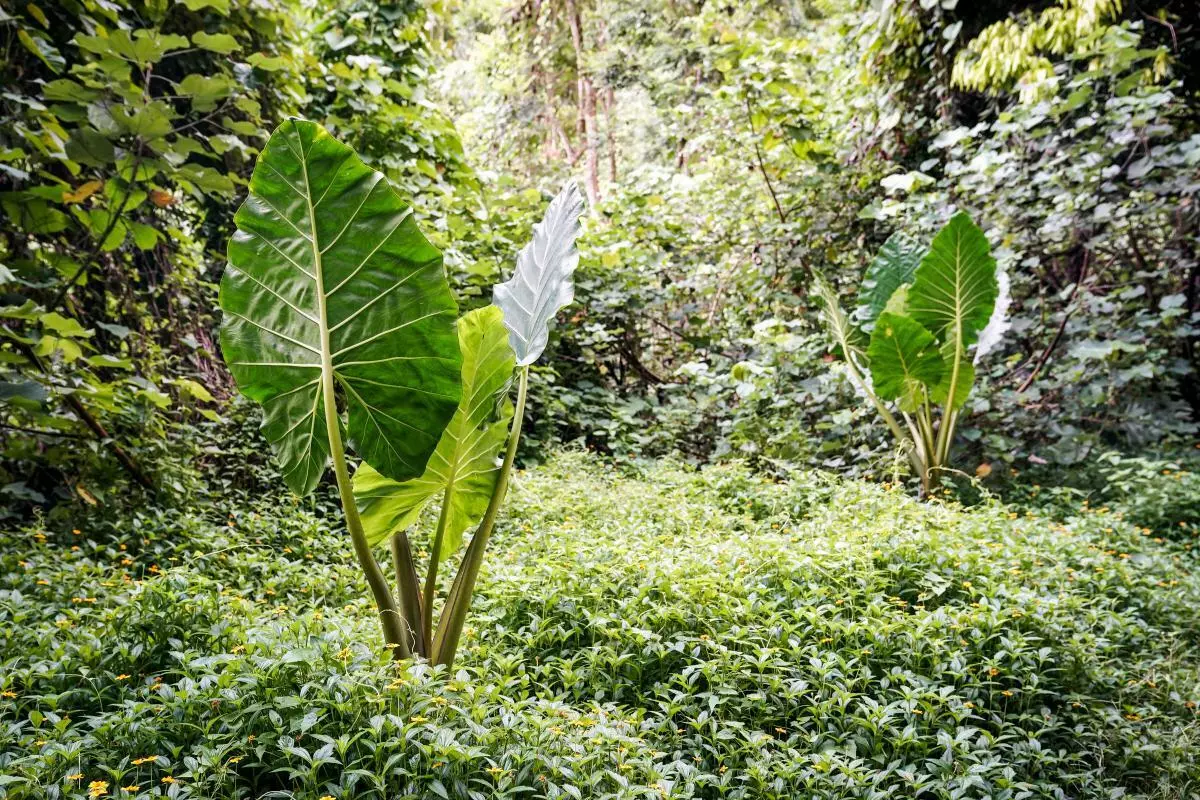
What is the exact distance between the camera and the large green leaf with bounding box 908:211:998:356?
3822mm

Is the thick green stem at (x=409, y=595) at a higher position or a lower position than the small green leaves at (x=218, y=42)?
lower

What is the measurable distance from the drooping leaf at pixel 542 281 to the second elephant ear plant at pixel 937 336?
90.1 inches

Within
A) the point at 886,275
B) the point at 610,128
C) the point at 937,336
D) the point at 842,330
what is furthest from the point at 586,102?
the point at 937,336

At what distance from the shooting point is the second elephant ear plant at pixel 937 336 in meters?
3.83

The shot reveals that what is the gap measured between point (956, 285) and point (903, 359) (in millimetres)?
481

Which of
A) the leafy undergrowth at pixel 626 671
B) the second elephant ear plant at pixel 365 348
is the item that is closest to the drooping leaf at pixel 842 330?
the leafy undergrowth at pixel 626 671

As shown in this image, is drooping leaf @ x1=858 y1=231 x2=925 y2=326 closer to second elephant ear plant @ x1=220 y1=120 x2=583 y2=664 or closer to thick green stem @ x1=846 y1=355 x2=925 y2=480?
thick green stem @ x1=846 y1=355 x2=925 y2=480

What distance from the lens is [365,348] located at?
171 centimetres

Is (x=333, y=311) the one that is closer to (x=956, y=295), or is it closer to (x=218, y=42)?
(x=218, y=42)

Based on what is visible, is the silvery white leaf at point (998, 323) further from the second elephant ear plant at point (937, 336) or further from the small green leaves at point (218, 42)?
the small green leaves at point (218, 42)

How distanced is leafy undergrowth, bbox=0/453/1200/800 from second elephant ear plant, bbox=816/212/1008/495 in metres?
1.13

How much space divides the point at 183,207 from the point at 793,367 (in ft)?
13.0

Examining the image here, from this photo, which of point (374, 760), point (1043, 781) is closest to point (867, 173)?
point (1043, 781)

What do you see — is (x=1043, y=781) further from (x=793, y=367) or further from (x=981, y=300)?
(x=793, y=367)
